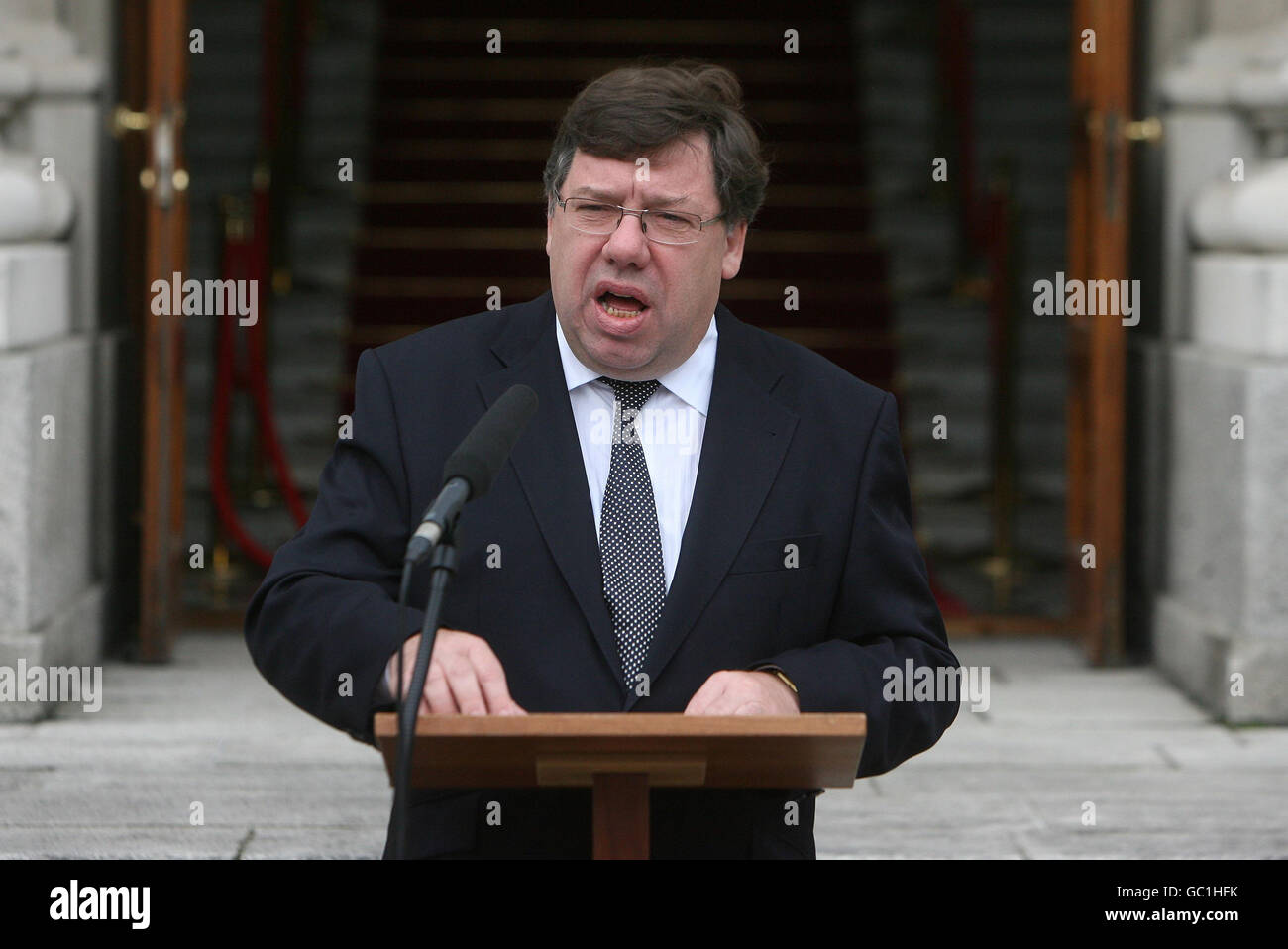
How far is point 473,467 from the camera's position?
2.17m

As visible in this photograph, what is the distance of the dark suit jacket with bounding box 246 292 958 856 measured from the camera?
273cm

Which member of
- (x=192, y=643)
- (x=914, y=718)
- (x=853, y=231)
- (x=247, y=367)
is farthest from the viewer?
(x=853, y=231)

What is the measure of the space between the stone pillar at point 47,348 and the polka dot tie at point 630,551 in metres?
3.44

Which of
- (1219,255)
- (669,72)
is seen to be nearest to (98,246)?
(1219,255)

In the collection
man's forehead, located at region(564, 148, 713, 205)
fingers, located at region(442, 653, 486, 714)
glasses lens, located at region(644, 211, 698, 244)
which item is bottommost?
fingers, located at region(442, 653, 486, 714)

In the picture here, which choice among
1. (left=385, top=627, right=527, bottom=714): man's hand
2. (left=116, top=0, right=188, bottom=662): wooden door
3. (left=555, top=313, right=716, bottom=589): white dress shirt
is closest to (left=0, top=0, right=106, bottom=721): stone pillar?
(left=116, top=0, right=188, bottom=662): wooden door

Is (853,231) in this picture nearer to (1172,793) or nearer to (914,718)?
(1172,793)

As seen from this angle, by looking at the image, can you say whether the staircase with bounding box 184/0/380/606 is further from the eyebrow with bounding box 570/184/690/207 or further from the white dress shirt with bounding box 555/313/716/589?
the eyebrow with bounding box 570/184/690/207

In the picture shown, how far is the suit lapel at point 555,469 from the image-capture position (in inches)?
109

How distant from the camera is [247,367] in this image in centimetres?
803

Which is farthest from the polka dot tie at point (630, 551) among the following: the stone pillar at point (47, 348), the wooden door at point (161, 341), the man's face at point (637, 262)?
the wooden door at point (161, 341)

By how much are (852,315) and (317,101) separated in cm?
363

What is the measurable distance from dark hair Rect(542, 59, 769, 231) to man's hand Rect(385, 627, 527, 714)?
27.5 inches

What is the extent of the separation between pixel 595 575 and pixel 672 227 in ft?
1.61
